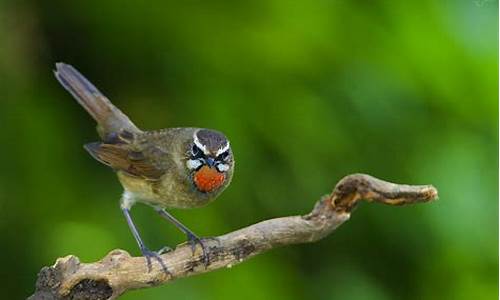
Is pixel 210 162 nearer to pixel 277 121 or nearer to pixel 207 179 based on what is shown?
pixel 207 179

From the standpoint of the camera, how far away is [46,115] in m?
4.22

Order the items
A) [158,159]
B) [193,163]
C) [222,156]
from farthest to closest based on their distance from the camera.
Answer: [158,159] → [193,163] → [222,156]

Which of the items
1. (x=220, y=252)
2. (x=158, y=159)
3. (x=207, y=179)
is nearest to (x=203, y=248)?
(x=220, y=252)

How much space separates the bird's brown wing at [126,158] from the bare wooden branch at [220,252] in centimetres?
44

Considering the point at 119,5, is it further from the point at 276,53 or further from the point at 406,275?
the point at 406,275

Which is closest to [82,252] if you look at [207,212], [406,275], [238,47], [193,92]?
[207,212]

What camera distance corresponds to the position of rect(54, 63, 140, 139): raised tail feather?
367 centimetres

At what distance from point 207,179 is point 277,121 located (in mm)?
1091

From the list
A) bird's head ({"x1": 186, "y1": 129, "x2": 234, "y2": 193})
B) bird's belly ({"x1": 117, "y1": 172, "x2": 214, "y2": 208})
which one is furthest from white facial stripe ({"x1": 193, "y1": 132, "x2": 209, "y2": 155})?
bird's belly ({"x1": 117, "y1": 172, "x2": 214, "y2": 208})

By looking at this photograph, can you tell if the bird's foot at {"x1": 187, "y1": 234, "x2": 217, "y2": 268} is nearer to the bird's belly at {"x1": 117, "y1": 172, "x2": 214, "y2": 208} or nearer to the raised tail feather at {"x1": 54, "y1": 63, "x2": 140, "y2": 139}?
the bird's belly at {"x1": 117, "y1": 172, "x2": 214, "y2": 208}

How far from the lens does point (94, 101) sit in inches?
145

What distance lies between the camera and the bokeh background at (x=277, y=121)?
4.13 m

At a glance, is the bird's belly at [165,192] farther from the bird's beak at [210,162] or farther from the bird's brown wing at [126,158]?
the bird's beak at [210,162]

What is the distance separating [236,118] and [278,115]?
0.18 m
